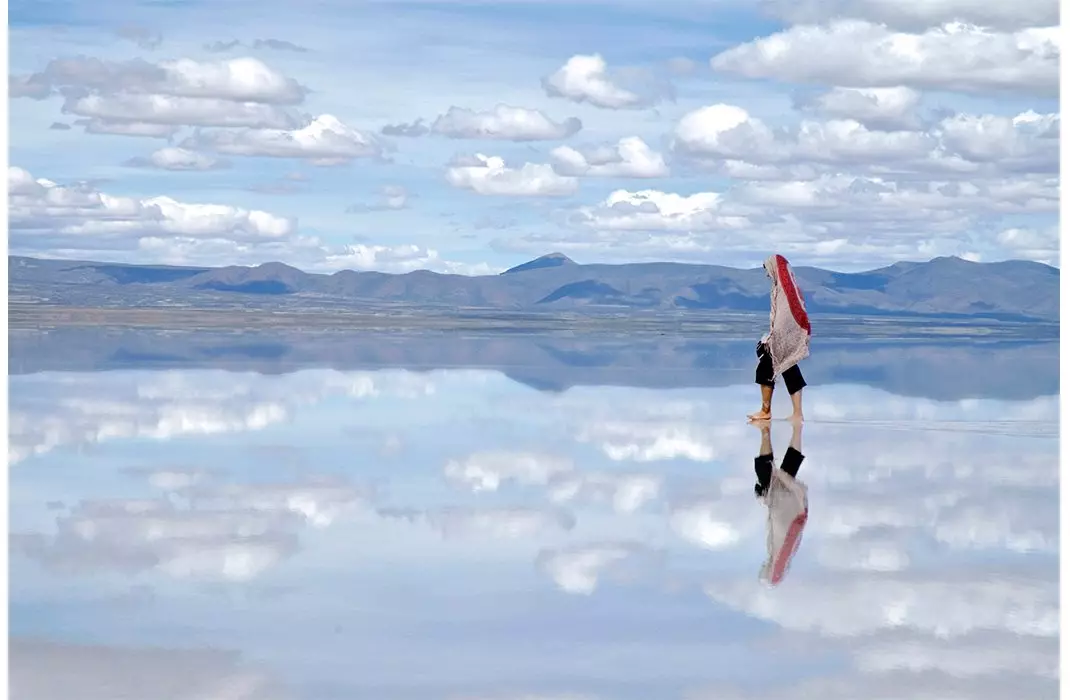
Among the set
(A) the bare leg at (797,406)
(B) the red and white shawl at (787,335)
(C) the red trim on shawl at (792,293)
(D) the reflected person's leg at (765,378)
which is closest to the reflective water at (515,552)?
(A) the bare leg at (797,406)

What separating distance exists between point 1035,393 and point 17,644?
495 inches

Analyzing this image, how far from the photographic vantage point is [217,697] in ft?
15.8

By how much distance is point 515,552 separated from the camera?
7.07m

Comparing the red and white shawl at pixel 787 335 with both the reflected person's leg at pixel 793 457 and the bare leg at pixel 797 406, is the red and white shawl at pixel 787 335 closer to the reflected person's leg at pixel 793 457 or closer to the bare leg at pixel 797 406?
the bare leg at pixel 797 406

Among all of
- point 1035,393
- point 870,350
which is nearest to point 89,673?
point 1035,393

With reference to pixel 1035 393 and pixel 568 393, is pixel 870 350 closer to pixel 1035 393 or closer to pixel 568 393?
pixel 1035 393

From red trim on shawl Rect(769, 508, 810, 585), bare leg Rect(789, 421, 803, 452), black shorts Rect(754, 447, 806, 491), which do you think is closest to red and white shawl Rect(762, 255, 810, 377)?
bare leg Rect(789, 421, 803, 452)

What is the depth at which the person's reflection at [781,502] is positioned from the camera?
6.86m

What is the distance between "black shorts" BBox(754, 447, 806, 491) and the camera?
30.8ft

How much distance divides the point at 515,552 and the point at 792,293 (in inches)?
251

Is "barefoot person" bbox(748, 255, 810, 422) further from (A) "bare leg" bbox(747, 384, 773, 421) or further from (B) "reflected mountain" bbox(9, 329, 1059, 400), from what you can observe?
(B) "reflected mountain" bbox(9, 329, 1059, 400)

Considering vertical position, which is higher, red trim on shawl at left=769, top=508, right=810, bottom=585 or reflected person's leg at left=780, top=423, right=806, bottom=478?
reflected person's leg at left=780, top=423, right=806, bottom=478

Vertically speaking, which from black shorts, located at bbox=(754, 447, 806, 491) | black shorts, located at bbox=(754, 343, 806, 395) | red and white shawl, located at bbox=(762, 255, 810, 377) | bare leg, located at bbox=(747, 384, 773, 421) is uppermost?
red and white shawl, located at bbox=(762, 255, 810, 377)

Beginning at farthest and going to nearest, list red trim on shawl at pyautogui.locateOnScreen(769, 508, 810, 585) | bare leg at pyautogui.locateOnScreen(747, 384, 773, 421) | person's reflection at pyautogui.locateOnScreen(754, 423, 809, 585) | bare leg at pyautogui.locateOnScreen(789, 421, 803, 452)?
bare leg at pyautogui.locateOnScreen(747, 384, 773, 421), bare leg at pyautogui.locateOnScreen(789, 421, 803, 452), person's reflection at pyautogui.locateOnScreen(754, 423, 809, 585), red trim on shawl at pyautogui.locateOnScreen(769, 508, 810, 585)
